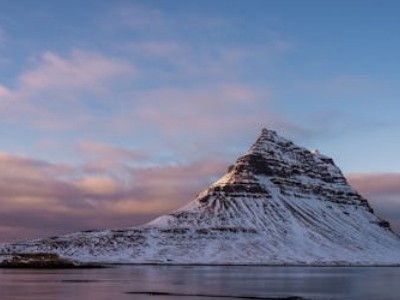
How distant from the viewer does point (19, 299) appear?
76.2 m

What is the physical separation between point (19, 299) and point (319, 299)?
33.2m

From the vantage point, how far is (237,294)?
296 ft

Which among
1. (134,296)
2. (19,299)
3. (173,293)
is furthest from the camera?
(173,293)

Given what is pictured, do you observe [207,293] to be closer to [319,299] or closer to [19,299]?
[319,299]

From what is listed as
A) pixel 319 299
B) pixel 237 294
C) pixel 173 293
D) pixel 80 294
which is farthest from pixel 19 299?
pixel 319 299

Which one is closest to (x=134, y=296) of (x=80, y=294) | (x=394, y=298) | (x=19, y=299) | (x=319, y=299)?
(x=80, y=294)

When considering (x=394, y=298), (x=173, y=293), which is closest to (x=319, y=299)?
(x=394, y=298)

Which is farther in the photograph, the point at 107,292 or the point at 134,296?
the point at 107,292

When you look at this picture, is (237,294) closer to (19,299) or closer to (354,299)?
(354,299)

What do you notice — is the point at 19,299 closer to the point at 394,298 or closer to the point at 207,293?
the point at 207,293

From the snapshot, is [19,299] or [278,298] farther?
[278,298]

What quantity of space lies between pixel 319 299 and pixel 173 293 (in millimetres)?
18085

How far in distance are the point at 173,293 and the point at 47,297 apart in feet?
54.1

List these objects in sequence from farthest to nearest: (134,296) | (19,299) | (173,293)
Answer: (173,293), (134,296), (19,299)
